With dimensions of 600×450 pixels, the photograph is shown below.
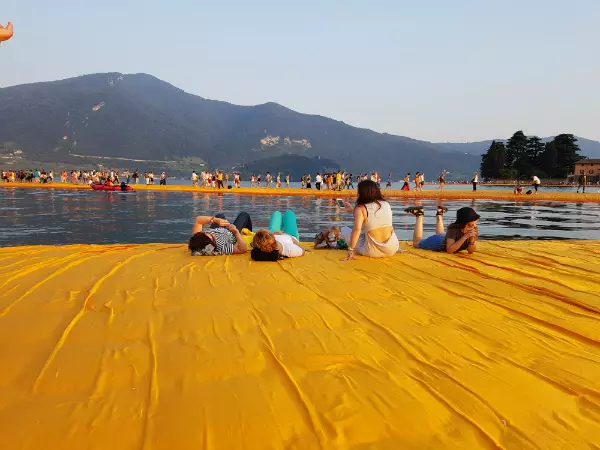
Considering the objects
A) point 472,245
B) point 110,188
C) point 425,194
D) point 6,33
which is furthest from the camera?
point 110,188

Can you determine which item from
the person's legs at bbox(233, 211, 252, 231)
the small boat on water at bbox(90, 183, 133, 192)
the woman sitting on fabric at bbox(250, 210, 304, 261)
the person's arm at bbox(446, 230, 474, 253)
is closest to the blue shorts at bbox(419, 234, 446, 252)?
the person's arm at bbox(446, 230, 474, 253)

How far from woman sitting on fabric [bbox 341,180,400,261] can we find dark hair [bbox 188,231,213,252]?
2404 millimetres

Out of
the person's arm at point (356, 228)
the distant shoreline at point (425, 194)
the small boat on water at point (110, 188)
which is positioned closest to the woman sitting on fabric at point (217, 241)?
the person's arm at point (356, 228)

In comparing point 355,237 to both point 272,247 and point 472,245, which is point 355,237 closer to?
point 272,247

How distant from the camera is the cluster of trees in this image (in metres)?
87.4

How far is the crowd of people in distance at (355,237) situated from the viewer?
662 cm

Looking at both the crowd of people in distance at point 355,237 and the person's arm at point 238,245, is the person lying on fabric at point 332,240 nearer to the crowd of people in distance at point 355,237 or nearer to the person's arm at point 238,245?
the crowd of people in distance at point 355,237

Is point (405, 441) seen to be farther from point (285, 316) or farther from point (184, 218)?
point (184, 218)

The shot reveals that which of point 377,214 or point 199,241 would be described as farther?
point 199,241

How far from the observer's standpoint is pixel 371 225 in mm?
6730

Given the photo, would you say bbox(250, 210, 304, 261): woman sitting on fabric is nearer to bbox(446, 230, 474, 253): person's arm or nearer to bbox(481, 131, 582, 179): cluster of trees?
bbox(446, 230, 474, 253): person's arm

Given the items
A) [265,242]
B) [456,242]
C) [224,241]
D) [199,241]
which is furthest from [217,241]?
[456,242]

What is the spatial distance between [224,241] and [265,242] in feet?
3.43

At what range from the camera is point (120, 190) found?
1647 inches
